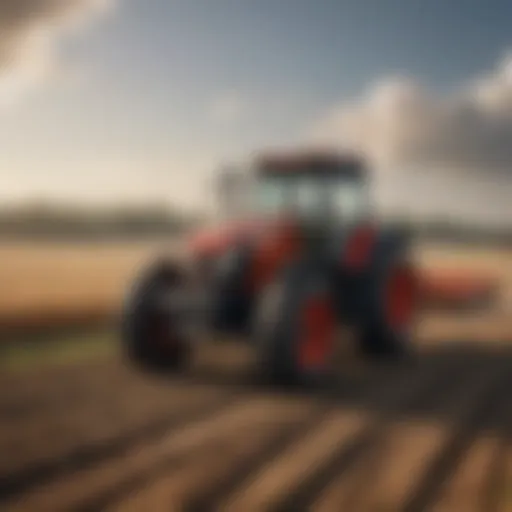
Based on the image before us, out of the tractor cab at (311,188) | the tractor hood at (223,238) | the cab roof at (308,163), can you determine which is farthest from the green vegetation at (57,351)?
the cab roof at (308,163)

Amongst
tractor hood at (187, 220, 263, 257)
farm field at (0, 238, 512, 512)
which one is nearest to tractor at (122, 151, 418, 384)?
tractor hood at (187, 220, 263, 257)

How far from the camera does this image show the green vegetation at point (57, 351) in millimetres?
2777

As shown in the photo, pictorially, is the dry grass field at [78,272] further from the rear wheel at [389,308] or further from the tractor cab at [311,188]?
the tractor cab at [311,188]

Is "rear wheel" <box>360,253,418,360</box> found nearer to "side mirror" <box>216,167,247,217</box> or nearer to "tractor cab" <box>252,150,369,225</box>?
"tractor cab" <box>252,150,369,225</box>

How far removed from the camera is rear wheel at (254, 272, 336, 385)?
262 centimetres

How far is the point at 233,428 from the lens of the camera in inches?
87.7

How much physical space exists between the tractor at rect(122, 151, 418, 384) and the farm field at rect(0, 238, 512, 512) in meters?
0.10

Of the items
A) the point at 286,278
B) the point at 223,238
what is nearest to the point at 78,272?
the point at 223,238

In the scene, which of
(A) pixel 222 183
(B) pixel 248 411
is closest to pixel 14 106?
(A) pixel 222 183

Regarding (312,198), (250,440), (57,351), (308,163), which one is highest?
(308,163)

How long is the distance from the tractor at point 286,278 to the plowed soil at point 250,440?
0.13 meters

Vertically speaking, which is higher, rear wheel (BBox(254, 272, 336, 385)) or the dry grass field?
the dry grass field

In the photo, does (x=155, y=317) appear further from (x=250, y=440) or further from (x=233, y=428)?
(x=250, y=440)

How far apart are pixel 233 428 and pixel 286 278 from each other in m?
0.64
